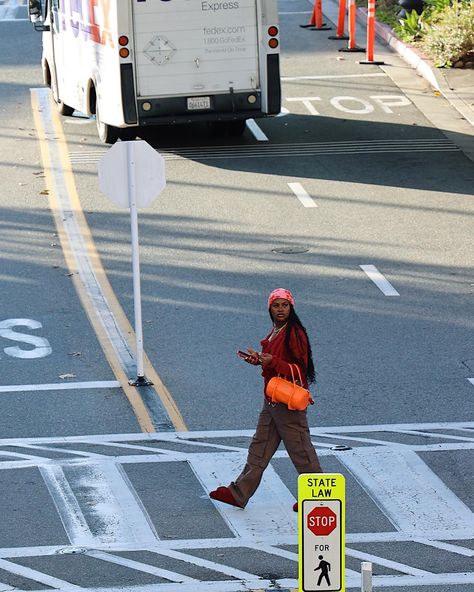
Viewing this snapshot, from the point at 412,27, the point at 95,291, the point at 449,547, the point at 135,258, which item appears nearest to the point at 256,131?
the point at 412,27

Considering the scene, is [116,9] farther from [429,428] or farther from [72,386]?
[429,428]

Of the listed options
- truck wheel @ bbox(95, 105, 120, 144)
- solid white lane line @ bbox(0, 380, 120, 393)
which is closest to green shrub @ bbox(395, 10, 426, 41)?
truck wheel @ bbox(95, 105, 120, 144)

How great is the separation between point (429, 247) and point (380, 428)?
5.83 meters

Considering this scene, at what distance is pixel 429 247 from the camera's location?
16875mm

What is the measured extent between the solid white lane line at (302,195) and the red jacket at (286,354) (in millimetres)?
9469

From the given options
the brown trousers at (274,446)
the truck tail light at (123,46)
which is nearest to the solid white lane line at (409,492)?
the brown trousers at (274,446)

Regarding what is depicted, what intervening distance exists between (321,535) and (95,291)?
31.7ft

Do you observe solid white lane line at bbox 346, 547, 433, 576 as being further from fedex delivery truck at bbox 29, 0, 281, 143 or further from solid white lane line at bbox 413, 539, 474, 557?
fedex delivery truck at bbox 29, 0, 281, 143

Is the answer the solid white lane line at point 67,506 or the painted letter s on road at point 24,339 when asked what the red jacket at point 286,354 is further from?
the painted letter s on road at point 24,339

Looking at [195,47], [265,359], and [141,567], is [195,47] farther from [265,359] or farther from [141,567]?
[141,567]

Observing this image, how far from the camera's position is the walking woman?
30.9 feet

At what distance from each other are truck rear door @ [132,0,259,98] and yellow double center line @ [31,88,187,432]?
6.76ft

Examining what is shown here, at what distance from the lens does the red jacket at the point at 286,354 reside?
9422 millimetres

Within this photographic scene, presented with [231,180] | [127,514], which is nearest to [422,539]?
[127,514]
